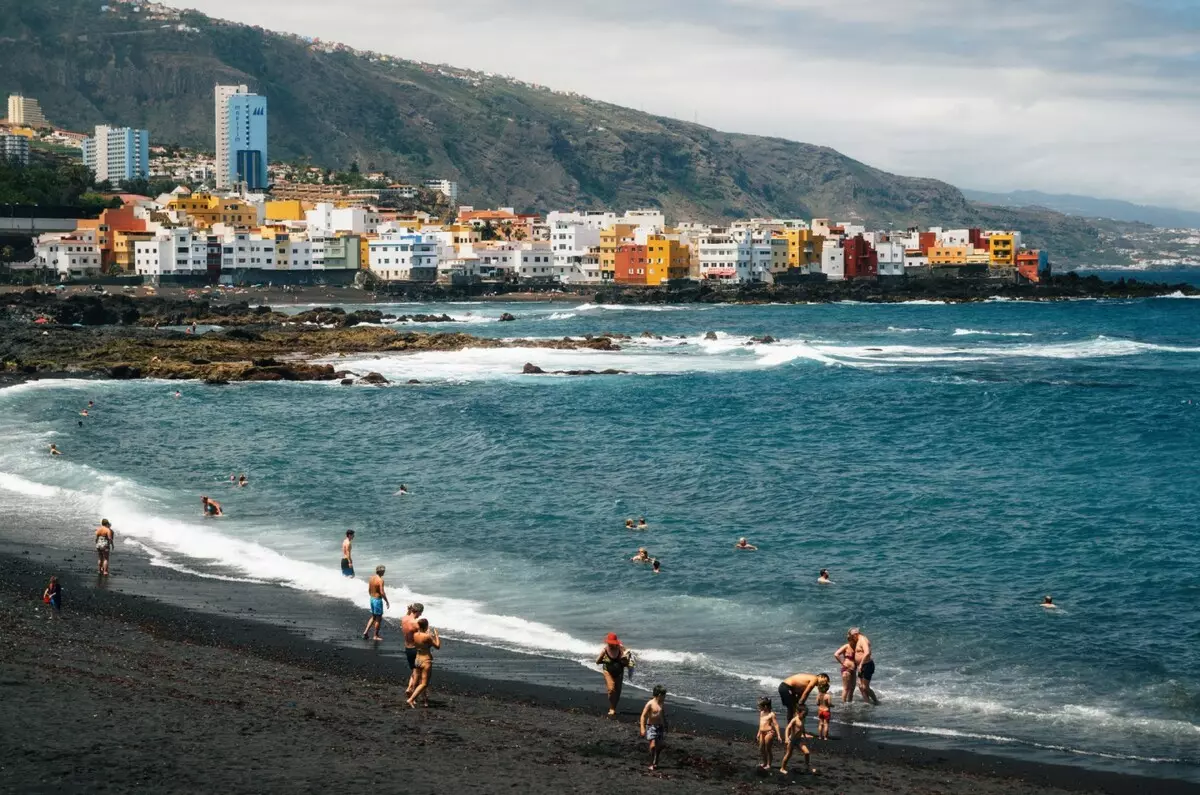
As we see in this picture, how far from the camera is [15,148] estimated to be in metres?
180

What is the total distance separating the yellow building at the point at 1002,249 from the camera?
459ft

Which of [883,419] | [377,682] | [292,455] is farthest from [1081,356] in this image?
[377,682]

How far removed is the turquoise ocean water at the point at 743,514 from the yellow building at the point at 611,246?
77030 millimetres

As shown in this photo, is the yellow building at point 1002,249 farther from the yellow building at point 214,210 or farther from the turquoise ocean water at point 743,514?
the turquoise ocean water at point 743,514

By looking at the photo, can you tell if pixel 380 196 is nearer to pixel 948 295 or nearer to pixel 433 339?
pixel 948 295

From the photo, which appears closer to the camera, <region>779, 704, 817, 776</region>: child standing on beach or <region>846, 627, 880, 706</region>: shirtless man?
<region>779, 704, 817, 776</region>: child standing on beach

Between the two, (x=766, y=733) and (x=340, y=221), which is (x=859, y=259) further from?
(x=766, y=733)

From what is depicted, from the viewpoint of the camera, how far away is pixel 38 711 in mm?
12711

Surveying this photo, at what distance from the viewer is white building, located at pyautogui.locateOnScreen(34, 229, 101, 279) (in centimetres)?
11462

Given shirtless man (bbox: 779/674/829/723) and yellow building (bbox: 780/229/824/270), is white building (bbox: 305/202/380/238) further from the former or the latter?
shirtless man (bbox: 779/674/829/723)

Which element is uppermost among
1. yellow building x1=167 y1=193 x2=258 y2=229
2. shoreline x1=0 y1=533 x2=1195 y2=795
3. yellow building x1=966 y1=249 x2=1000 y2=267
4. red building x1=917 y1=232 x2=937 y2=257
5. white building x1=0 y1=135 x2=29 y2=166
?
white building x1=0 y1=135 x2=29 y2=166

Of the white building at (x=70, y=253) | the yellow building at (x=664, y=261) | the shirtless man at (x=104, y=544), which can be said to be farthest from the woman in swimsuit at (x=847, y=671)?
the yellow building at (x=664, y=261)

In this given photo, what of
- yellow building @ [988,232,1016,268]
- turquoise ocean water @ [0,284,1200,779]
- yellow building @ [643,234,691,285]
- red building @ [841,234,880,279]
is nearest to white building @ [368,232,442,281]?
yellow building @ [643,234,691,285]

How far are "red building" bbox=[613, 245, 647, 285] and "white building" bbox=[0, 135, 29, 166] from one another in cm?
8683
